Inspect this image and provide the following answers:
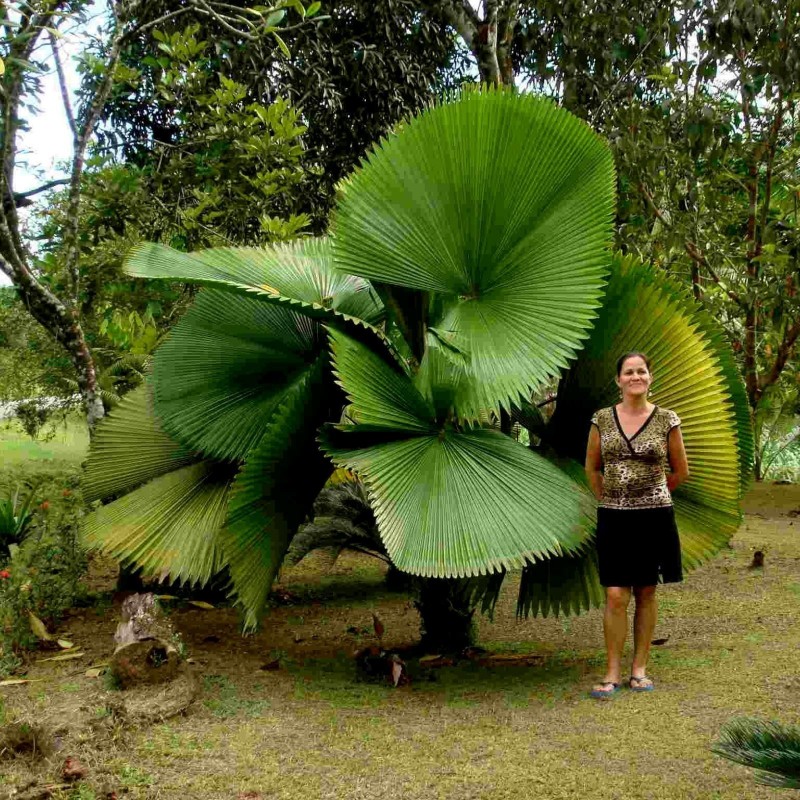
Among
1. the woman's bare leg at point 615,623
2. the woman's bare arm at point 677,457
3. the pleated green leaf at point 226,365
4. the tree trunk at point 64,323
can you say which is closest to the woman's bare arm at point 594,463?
the woman's bare arm at point 677,457

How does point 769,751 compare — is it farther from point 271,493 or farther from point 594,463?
point 271,493

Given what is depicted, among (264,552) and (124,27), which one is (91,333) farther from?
(264,552)

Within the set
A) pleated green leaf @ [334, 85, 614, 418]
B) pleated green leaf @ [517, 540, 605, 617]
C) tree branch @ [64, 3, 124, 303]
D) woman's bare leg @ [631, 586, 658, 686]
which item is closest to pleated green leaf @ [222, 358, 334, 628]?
pleated green leaf @ [334, 85, 614, 418]

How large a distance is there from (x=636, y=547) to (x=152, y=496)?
2.33m

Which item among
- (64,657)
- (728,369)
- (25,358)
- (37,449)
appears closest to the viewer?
(728,369)

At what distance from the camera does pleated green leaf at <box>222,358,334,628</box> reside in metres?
4.11

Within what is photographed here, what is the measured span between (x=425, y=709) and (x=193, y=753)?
996 millimetres

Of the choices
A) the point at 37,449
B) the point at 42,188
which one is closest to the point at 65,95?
the point at 42,188

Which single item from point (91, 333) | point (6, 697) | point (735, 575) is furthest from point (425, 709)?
point (91, 333)

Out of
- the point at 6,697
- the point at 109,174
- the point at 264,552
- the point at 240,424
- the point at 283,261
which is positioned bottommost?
the point at 6,697

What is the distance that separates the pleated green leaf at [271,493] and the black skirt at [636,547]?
50.9 inches

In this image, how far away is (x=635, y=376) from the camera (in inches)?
157

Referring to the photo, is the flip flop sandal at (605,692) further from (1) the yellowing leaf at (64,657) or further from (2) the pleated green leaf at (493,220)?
(1) the yellowing leaf at (64,657)

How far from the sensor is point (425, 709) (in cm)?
399
